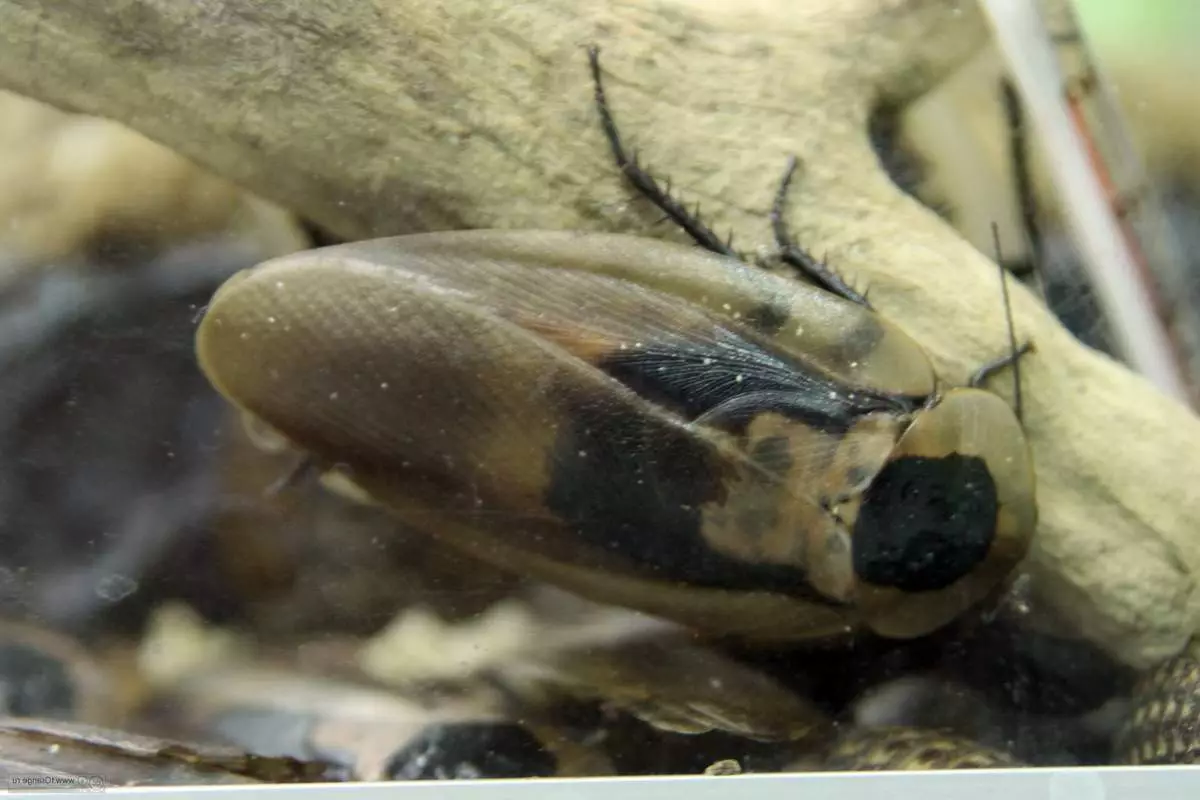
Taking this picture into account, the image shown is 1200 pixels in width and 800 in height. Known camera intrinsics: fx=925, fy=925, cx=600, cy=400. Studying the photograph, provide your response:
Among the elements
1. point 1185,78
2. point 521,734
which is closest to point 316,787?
point 521,734

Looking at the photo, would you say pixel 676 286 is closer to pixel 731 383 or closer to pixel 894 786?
pixel 731 383

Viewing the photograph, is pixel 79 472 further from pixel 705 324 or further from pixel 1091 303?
pixel 1091 303

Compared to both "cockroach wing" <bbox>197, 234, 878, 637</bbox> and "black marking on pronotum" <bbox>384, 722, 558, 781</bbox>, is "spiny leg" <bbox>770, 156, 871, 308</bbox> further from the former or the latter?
"black marking on pronotum" <bbox>384, 722, 558, 781</bbox>

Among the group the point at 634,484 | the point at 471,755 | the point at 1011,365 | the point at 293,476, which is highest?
the point at 1011,365

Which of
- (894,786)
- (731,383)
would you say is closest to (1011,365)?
(731,383)

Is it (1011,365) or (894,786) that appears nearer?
(894,786)

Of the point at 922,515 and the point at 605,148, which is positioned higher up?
the point at 605,148

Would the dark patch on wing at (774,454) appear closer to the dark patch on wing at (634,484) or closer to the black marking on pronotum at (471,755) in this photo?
the dark patch on wing at (634,484)
